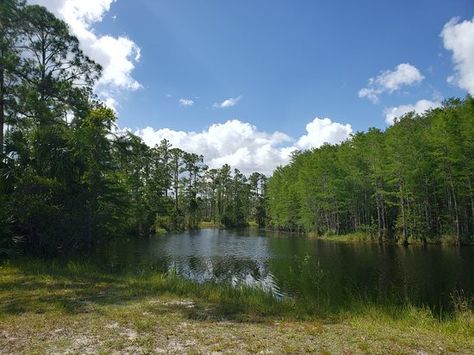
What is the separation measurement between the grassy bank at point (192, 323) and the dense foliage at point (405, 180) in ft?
97.1

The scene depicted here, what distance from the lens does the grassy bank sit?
688 centimetres

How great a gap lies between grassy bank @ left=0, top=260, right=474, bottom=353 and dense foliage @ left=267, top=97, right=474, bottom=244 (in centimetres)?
2958

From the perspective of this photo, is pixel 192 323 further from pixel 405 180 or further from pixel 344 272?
pixel 405 180

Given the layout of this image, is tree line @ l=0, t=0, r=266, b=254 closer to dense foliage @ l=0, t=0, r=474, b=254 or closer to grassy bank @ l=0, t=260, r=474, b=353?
dense foliage @ l=0, t=0, r=474, b=254

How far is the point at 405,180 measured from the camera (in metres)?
39.7

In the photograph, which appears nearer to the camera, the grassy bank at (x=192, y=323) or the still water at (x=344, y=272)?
the grassy bank at (x=192, y=323)

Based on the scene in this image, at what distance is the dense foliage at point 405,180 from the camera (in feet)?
115

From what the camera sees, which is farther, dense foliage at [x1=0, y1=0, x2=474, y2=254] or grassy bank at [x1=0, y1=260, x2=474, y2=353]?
dense foliage at [x1=0, y1=0, x2=474, y2=254]

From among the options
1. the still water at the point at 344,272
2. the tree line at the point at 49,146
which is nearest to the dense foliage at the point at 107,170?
the tree line at the point at 49,146

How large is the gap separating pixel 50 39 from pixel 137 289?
20.7m

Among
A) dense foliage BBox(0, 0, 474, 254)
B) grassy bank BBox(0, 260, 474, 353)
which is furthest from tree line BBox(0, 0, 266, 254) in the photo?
grassy bank BBox(0, 260, 474, 353)

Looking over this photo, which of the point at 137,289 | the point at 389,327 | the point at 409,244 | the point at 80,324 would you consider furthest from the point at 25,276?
the point at 409,244

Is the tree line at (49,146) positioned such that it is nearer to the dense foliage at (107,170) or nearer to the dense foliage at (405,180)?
the dense foliage at (107,170)

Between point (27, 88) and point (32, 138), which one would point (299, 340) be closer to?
point (32, 138)
